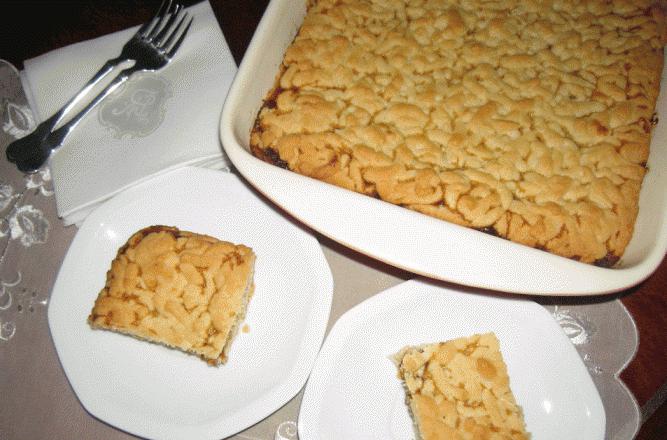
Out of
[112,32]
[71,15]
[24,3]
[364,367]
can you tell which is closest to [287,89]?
[364,367]

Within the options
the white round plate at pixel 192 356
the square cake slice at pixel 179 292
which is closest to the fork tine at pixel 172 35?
the white round plate at pixel 192 356

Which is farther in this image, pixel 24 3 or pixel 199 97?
pixel 24 3

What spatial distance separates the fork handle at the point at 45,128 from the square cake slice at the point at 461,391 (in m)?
0.93

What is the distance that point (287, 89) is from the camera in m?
0.84

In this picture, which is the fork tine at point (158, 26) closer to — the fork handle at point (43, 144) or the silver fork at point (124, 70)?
the silver fork at point (124, 70)

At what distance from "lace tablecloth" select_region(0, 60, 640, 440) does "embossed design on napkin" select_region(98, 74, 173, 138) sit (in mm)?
219

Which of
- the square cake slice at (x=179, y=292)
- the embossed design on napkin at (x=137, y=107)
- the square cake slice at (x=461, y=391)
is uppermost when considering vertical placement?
the embossed design on napkin at (x=137, y=107)

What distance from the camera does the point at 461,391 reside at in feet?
2.74

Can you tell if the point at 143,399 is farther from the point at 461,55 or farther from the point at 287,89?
the point at 461,55

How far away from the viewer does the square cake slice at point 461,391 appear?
2.63ft

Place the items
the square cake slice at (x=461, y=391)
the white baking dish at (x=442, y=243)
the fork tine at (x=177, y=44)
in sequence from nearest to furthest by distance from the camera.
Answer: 1. the white baking dish at (x=442, y=243)
2. the square cake slice at (x=461, y=391)
3. the fork tine at (x=177, y=44)

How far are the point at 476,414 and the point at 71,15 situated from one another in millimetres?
1403

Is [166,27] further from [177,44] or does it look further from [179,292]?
[179,292]

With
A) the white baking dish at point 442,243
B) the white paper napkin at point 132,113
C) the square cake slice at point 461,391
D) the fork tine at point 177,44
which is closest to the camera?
the white baking dish at point 442,243
